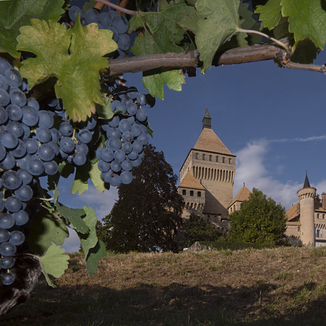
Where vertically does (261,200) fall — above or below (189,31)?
above

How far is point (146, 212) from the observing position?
65.6ft

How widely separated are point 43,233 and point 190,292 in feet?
26.3

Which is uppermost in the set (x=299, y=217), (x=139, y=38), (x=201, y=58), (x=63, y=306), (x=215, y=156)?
(x=215, y=156)

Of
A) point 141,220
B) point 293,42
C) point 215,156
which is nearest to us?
point 293,42

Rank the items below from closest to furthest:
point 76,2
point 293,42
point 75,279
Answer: point 293,42 → point 76,2 → point 75,279

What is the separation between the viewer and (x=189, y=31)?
3.34 ft

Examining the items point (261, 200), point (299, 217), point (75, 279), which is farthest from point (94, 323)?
point (299, 217)

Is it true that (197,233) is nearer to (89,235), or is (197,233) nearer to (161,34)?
(89,235)

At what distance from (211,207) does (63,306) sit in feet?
104

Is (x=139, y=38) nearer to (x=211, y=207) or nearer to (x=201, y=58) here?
(x=201, y=58)

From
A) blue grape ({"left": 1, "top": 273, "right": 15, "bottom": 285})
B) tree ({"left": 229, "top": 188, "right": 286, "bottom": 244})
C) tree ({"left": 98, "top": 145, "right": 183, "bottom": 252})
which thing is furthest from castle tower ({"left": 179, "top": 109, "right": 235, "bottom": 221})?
blue grape ({"left": 1, "top": 273, "right": 15, "bottom": 285})

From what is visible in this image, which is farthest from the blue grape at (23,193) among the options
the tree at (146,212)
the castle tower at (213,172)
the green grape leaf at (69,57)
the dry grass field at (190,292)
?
the castle tower at (213,172)

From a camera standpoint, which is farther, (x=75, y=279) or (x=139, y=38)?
(x=75, y=279)

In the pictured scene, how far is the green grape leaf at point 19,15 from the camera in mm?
727
